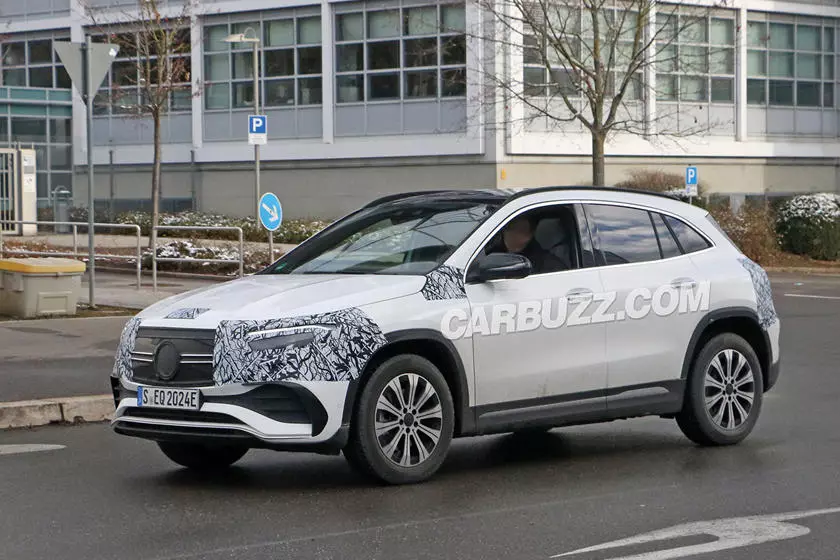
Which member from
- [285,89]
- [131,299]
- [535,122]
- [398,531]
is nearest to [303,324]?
[398,531]

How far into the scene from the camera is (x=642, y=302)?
30.2ft

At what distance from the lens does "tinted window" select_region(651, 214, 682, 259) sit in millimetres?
9586

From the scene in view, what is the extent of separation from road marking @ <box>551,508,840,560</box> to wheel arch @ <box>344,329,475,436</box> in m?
1.62

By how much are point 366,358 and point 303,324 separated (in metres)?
0.37

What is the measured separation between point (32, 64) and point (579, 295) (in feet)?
152

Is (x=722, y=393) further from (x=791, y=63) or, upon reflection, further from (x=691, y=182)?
(x=791, y=63)

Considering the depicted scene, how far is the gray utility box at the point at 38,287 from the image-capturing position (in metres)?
18.0

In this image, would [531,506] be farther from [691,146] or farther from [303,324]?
[691,146]

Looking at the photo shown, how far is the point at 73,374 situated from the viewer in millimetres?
13039

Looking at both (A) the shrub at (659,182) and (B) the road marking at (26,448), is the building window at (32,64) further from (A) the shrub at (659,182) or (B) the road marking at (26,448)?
(B) the road marking at (26,448)

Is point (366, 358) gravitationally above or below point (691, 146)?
below

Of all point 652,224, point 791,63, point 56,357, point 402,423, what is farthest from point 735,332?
point 791,63

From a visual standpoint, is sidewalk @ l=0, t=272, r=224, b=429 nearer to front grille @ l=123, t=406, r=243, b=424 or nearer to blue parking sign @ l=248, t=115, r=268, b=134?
front grille @ l=123, t=406, r=243, b=424

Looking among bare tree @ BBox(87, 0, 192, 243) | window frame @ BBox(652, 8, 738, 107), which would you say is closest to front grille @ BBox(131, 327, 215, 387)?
bare tree @ BBox(87, 0, 192, 243)
